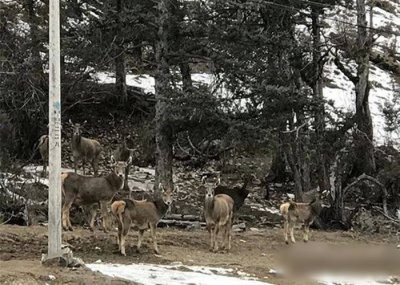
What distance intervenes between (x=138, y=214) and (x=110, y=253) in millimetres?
978

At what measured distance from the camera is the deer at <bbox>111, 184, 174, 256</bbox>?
13734 mm

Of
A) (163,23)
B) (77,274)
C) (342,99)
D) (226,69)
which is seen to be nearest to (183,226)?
(226,69)

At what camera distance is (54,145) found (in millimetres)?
11180

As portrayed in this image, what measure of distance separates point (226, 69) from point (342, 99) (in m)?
17.2

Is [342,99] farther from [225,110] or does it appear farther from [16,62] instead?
[16,62]

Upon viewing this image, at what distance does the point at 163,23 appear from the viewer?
22.0 m

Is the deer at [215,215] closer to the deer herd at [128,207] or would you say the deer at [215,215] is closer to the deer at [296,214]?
the deer herd at [128,207]

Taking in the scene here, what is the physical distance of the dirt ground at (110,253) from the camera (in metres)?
10.7

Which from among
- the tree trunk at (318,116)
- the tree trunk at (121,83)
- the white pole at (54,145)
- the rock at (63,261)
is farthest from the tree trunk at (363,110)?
the rock at (63,261)

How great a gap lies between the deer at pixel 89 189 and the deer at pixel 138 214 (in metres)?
Result: 1.22

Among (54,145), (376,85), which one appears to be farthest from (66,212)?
(376,85)

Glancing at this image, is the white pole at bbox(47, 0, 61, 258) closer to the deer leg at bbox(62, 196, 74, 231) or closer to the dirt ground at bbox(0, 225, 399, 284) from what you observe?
the dirt ground at bbox(0, 225, 399, 284)

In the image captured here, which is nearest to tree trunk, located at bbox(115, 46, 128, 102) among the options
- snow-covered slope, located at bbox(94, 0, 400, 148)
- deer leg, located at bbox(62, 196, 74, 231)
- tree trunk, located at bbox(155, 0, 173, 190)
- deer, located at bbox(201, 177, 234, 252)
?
snow-covered slope, located at bbox(94, 0, 400, 148)

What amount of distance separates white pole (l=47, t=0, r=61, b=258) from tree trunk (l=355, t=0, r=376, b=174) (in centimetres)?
1622
